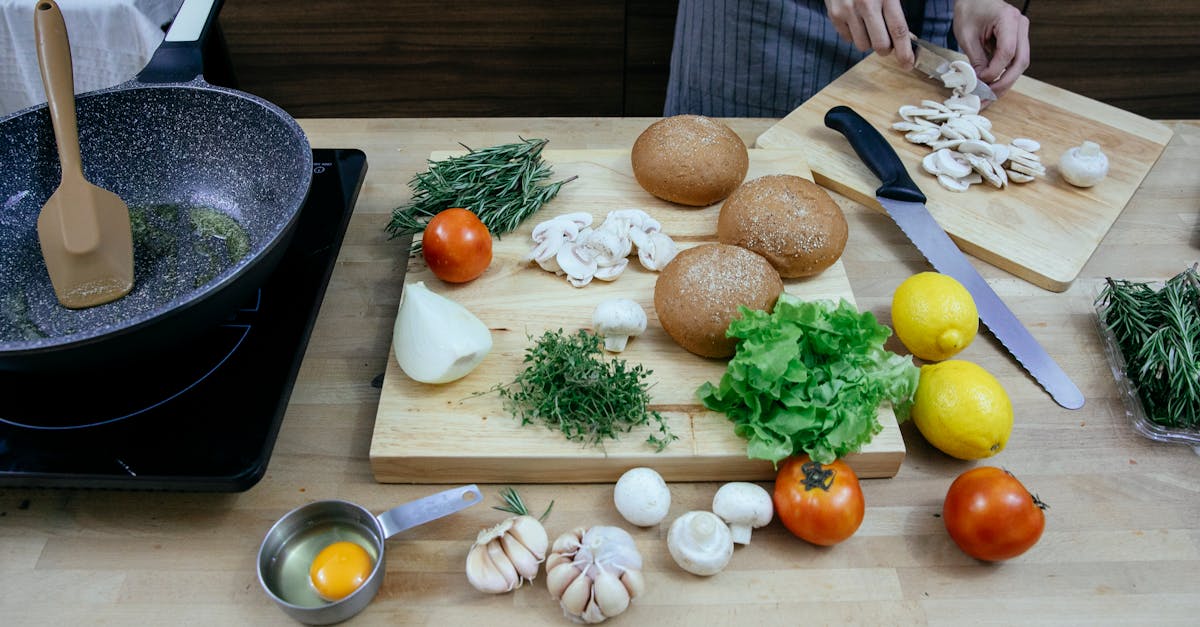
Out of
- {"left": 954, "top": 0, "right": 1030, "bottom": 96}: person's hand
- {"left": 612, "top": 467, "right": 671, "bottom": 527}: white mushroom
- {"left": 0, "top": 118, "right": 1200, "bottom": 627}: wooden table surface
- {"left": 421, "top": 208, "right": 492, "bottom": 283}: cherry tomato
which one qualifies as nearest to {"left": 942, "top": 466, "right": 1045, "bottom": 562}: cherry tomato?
{"left": 0, "top": 118, "right": 1200, "bottom": 627}: wooden table surface

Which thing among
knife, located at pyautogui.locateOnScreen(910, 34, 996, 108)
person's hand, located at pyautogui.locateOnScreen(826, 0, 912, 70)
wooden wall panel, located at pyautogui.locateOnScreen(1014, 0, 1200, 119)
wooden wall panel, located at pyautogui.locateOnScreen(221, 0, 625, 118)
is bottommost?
wooden wall panel, located at pyautogui.locateOnScreen(221, 0, 625, 118)

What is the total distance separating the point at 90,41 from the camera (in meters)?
1.91

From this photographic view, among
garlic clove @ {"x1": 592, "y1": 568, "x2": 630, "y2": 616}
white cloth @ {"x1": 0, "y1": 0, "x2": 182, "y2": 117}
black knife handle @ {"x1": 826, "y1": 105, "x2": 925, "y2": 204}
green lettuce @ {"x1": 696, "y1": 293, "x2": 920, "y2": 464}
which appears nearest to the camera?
garlic clove @ {"x1": 592, "y1": 568, "x2": 630, "y2": 616}

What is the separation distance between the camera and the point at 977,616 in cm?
78

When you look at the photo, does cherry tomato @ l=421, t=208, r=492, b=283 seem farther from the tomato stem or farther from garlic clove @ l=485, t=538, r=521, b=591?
the tomato stem

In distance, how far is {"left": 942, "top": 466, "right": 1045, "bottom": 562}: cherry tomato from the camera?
2.54ft

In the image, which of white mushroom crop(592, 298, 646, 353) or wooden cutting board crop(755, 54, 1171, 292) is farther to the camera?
wooden cutting board crop(755, 54, 1171, 292)

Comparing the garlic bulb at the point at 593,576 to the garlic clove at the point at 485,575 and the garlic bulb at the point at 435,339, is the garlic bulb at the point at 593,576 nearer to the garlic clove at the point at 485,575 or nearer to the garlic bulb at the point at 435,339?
the garlic clove at the point at 485,575

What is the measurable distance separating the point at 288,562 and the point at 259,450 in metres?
0.12

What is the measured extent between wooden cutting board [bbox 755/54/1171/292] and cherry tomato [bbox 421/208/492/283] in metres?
0.58

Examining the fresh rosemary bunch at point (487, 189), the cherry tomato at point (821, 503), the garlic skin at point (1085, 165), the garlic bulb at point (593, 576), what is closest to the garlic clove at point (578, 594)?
the garlic bulb at point (593, 576)

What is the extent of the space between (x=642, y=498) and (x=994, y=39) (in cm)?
118

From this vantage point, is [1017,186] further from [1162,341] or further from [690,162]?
[690,162]

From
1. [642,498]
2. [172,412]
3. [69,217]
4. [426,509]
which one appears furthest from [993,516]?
[69,217]
